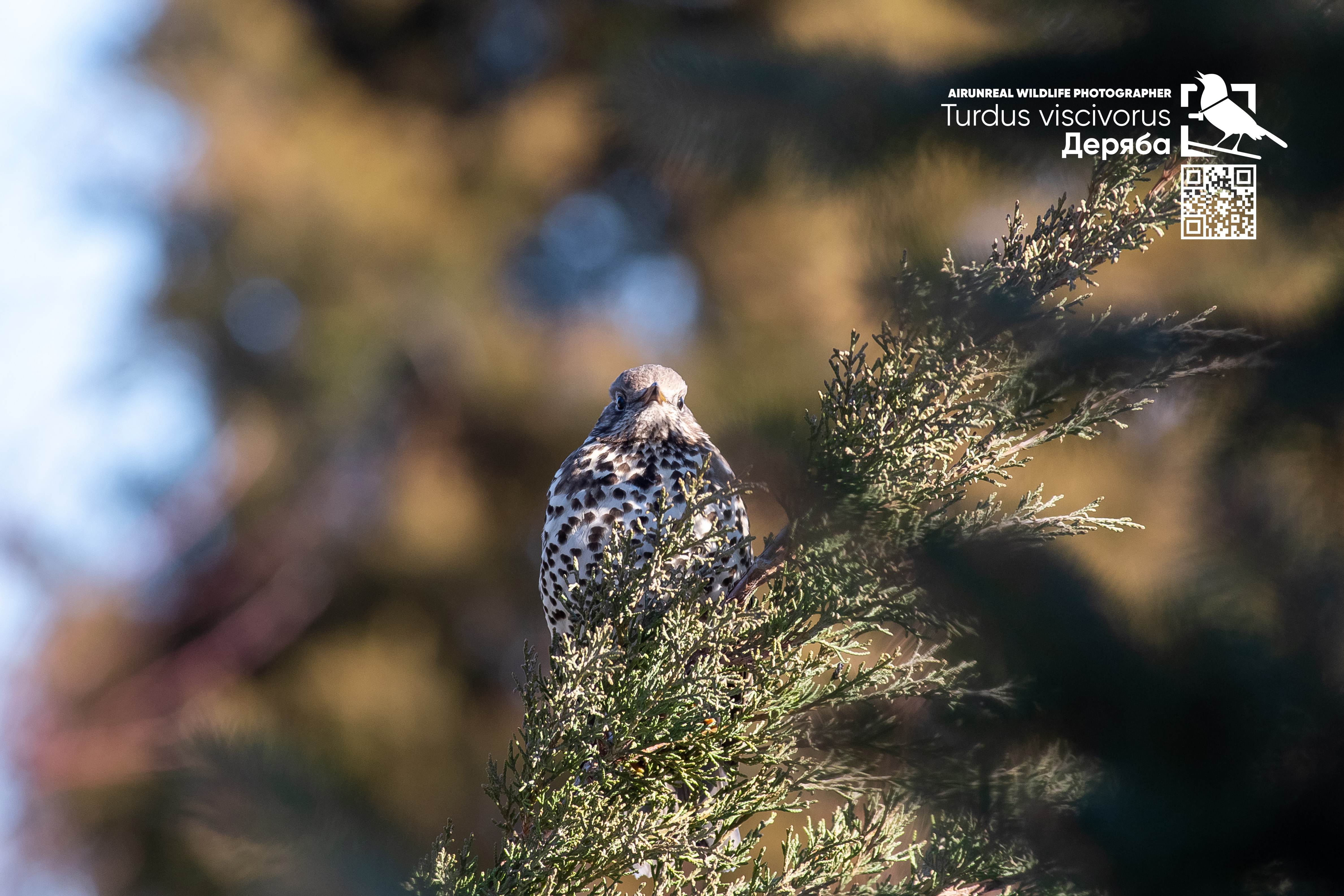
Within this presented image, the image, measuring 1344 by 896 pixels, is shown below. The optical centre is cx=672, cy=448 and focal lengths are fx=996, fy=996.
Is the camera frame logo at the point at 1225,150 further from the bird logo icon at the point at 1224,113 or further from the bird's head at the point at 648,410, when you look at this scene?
the bird's head at the point at 648,410

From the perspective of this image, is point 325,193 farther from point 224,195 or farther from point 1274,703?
point 1274,703

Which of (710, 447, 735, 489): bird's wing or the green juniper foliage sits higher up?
(710, 447, 735, 489): bird's wing

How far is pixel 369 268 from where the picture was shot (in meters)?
4.91

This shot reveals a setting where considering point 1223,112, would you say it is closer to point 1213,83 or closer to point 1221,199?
point 1213,83

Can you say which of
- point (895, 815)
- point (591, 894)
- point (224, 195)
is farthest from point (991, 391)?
point (224, 195)

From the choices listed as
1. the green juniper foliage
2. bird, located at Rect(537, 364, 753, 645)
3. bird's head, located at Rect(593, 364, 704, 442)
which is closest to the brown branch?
the green juniper foliage

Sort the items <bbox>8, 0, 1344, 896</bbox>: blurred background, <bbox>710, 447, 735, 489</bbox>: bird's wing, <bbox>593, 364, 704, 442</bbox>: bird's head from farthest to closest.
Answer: <bbox>593, 364, 704, 442</bbox>: bird's head, <bbox>710, 447, 735, 489</bbox>: bird's wing, <bbox>8, 0, 1344, 896</bbox>: blurred background

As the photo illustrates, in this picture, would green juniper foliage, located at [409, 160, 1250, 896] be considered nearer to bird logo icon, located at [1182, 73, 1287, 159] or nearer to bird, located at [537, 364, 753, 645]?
bird logo icon, located at [1182, 73, 1287, 159]

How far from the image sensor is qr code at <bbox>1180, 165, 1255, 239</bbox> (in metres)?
0.99

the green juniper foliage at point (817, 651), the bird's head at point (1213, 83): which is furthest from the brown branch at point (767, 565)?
the bird's head at point (1213, 83)

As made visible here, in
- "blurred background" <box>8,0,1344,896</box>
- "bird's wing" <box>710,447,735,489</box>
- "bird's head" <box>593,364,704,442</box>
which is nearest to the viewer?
"blurred background" <box>8,0,1344,896</box>

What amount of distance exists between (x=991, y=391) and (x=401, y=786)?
12.0 feet

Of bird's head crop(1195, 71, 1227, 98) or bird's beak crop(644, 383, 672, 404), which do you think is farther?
bird's beak crop(644, 383, 672, 404)

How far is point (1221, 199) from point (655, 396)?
1492 mm
